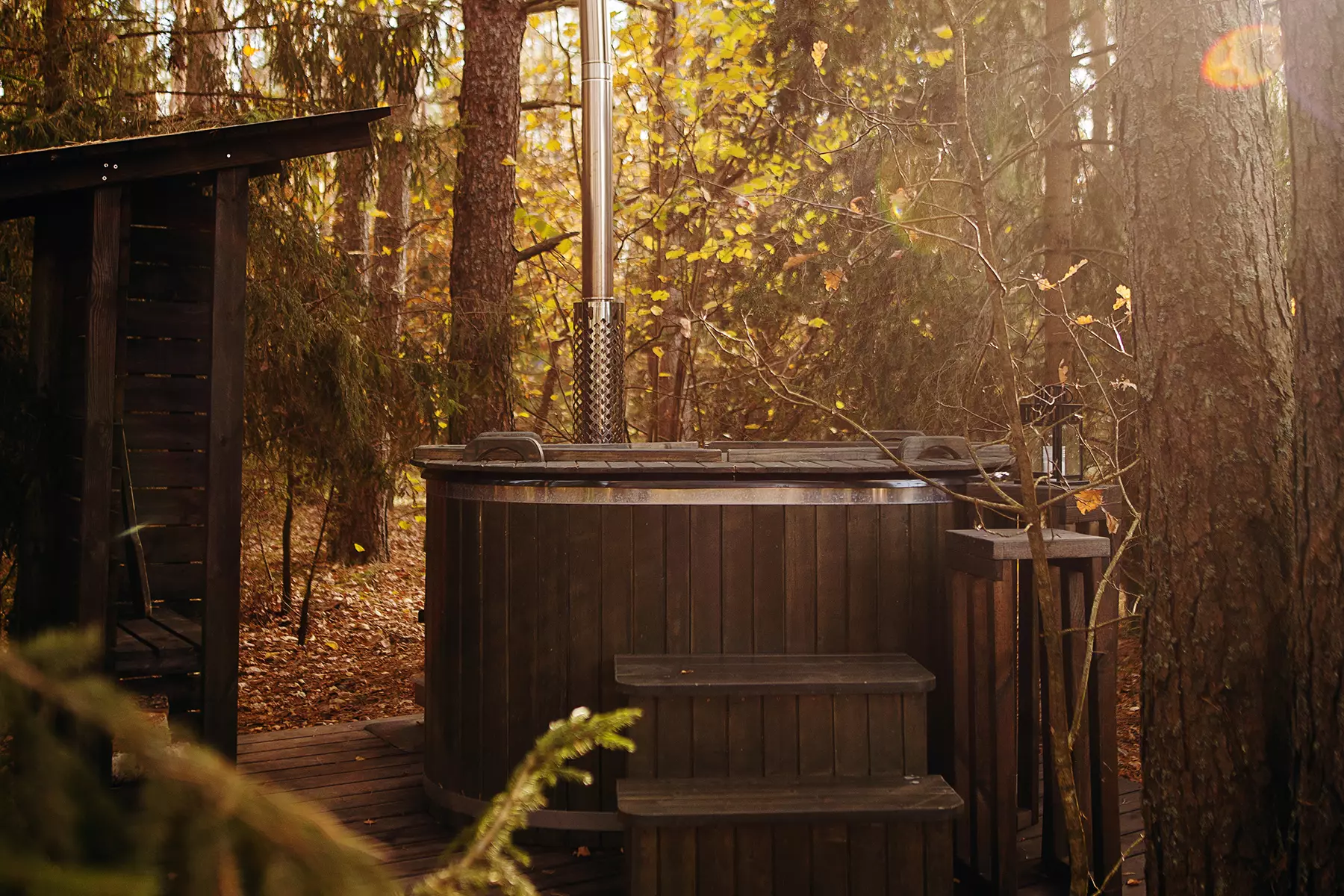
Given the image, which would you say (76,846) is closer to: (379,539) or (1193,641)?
(1193,641)

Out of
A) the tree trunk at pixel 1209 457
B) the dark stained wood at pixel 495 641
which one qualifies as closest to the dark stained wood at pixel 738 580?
the dark stained wood at pixel 495 641

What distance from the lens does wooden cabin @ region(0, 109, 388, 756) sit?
3.20m

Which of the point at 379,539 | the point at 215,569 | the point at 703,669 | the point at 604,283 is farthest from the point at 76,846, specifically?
the point at 379,539

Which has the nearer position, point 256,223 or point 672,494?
point 672,494

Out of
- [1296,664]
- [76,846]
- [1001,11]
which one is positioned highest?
[1001,11]

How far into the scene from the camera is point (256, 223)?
5.70 meters

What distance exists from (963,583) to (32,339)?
3.39 meters

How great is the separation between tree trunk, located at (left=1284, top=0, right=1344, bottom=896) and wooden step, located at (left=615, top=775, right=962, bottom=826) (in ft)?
3.29

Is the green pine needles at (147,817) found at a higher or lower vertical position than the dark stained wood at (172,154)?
lower

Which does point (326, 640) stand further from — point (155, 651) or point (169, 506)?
point (155, 651)

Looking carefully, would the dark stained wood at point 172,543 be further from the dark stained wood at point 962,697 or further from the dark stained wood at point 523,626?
the dark stained wood at point 962,697

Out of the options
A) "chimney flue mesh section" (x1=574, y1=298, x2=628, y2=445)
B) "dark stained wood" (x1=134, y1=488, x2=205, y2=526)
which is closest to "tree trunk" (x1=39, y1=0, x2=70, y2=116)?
"dark stained wood" (x1=134, y1=488, x2=205, y2=526)

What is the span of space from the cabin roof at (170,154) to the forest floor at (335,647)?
3219 mm

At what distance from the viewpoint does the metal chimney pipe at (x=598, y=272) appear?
4746 millimetres
